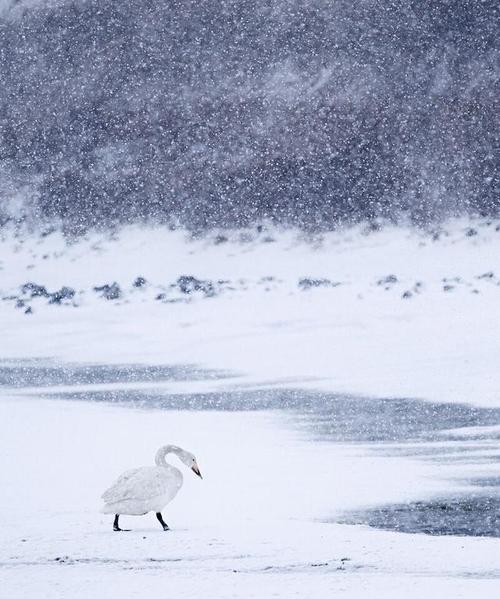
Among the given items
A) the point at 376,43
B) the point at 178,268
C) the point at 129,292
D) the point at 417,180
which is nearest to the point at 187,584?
the point at 129,292

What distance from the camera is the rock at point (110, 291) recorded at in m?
19.5

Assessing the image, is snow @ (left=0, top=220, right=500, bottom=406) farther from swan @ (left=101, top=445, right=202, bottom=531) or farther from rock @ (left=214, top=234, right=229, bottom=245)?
swan @ (left=101, top=445, right=202, bottom=531)

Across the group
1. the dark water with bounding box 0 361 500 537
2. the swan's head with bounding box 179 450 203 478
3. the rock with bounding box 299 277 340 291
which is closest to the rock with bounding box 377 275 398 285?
the rock with bounding box 299 277 340 291

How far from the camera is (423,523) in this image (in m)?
5.88

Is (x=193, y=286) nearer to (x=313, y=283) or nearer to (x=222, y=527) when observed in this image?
(x=313, y=283)

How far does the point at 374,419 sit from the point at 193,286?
11.6 m

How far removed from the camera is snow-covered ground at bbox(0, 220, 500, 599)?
498 cm

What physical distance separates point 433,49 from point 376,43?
2.69m

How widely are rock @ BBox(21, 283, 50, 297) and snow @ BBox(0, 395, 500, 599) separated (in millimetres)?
11217

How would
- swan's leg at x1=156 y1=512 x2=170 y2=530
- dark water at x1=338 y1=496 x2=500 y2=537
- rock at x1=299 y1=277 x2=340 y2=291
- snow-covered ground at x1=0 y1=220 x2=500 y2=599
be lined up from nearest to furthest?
snow-covered ground at x1=0 y1=220 x2=500 y2=599
swan's leg at x1=156 y1=512 x2=170 y2=530
dark water at x1=338 y1=496 x2=500 y2=537
rock at x1=299 y1=277 x2=340 y2=291

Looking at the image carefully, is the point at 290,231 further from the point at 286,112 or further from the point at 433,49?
the point at 433,49

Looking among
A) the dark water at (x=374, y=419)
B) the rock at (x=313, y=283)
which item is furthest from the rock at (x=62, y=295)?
the dark water at (x=374, y=419)

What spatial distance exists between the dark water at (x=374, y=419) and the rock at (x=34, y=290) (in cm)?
725

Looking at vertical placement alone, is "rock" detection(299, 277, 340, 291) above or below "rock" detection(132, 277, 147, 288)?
below
